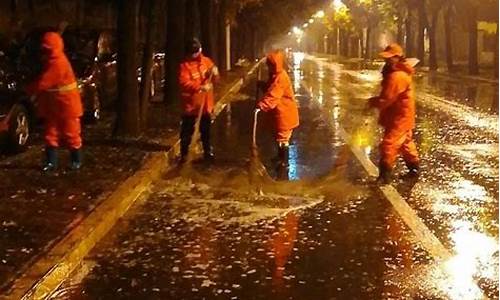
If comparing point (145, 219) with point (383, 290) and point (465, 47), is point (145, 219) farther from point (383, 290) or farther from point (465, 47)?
point (465, 47)

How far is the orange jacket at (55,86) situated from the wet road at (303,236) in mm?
1486

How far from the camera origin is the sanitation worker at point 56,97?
420 inches

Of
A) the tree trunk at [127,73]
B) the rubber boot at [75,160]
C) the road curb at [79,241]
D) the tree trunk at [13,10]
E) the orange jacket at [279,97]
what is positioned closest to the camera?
the road curb at [79,241]

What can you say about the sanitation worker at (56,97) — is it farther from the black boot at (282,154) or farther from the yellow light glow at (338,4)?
the yellow light glow at (338,4)

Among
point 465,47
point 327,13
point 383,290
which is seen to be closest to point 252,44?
point 465,47

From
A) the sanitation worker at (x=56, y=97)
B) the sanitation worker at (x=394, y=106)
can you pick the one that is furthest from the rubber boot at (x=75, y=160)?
the sanitation worker at (x=394, y=106)

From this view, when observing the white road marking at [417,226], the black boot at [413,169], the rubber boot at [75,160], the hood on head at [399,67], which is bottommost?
the white road marking at [417,226]

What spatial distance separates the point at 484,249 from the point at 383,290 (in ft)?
5.09

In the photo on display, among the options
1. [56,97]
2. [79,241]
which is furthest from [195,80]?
[79,241]

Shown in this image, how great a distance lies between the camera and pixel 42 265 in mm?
6711

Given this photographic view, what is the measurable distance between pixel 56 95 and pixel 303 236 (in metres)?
4.03

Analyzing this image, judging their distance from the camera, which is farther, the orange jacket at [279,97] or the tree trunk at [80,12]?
the tree trunk at [80,12]

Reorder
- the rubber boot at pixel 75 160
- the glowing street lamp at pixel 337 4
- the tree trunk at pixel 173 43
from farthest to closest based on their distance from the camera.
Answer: the glowing street lamp at pixel 337 4, the tree trunk at pixel 173 43, the rubber boot at pixel 75 160

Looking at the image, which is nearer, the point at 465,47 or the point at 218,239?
the point at 218,239
